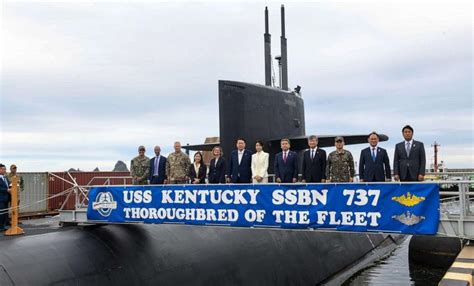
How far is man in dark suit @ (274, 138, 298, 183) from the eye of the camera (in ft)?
28.7

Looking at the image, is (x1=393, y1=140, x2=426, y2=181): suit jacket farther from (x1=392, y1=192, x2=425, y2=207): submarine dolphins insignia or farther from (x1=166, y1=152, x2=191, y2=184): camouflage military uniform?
(x1=166, y1=152, x2=191, y2=184): camouflage military uniform

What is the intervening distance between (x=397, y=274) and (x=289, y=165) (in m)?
7.83

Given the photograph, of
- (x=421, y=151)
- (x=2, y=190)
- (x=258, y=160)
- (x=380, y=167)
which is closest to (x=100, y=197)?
(x=2, y=190)

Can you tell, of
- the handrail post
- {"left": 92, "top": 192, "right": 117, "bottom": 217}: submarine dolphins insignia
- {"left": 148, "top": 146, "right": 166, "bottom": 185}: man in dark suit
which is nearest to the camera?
the handrail post

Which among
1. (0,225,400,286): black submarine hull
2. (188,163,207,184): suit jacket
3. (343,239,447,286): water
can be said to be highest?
(188,163,207,184): suit jacket

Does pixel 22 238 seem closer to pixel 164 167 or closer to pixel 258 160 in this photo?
pixel 164 167

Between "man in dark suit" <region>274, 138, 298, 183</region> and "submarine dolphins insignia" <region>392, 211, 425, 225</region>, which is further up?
"man in dark suit" <region>274, 138, 298, 183</region>

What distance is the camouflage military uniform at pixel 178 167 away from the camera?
9.88 meters

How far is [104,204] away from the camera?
9.09 meters

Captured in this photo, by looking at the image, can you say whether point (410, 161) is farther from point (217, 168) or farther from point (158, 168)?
point (158, 168)

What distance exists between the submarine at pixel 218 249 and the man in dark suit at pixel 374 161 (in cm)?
317

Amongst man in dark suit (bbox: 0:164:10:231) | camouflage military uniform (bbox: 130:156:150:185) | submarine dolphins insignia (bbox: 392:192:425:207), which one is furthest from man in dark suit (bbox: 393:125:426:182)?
man in dark suit (bbox: 0:164:10:231)

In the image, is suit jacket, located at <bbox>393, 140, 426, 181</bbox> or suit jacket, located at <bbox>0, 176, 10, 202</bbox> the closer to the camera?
suit jacket, located at <bbox>393, 140, 426, 181</bbox>

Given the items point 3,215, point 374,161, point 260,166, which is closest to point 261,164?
point 260,166
